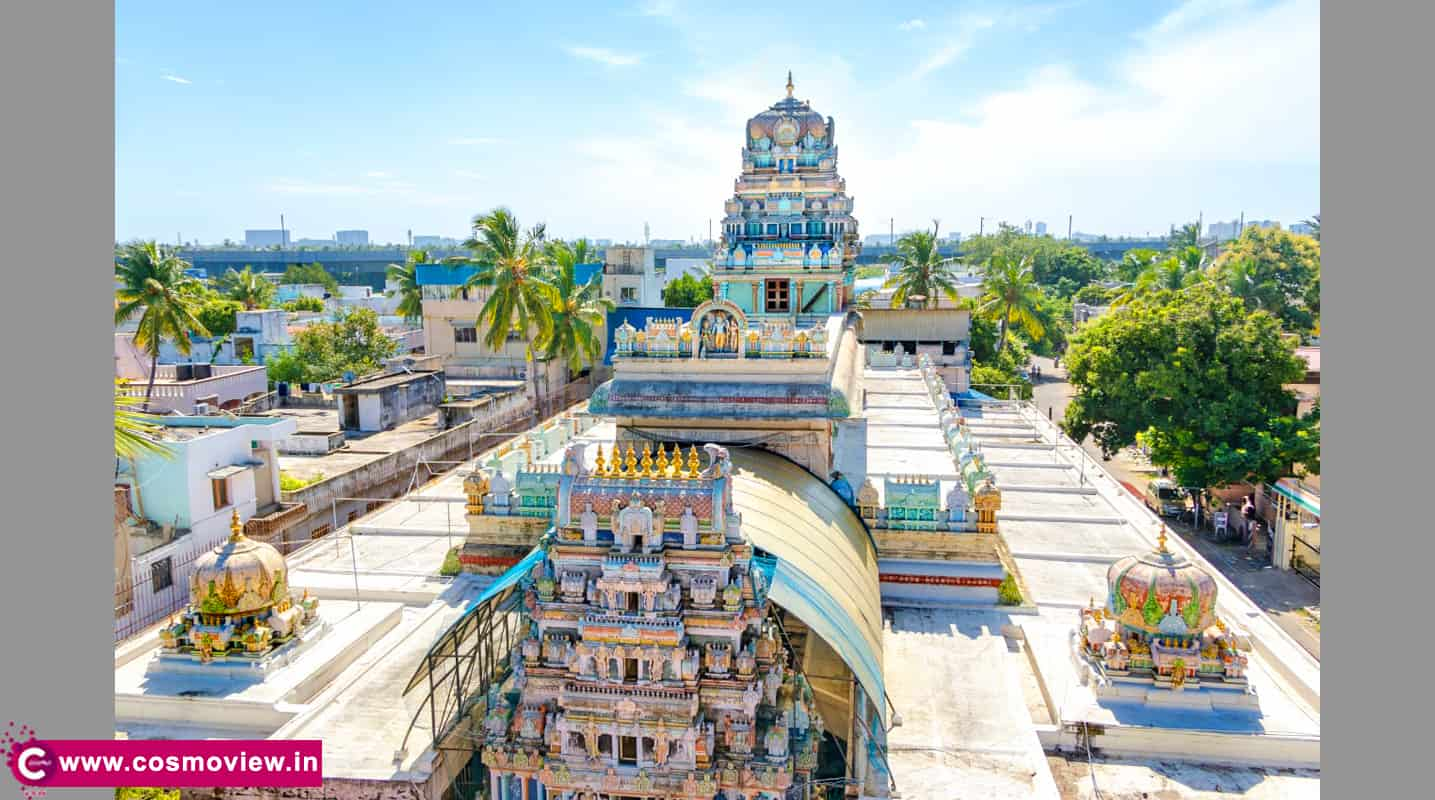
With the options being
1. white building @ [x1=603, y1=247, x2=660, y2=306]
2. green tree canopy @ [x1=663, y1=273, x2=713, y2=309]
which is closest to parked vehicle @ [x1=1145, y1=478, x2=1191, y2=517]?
green tree canopy @ [x1=663, y1=273, x2=713, y2=309]

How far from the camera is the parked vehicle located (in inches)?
1244

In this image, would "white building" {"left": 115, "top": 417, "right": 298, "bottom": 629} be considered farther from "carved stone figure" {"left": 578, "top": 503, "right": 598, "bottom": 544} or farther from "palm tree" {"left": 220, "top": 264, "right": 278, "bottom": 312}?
"palm tree" {"left": 220, "top": 264, "right": 278, "bottom": 312}

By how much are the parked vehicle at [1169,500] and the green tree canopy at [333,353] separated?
1502 inches

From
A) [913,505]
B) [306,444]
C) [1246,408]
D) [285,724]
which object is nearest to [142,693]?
[285,724]

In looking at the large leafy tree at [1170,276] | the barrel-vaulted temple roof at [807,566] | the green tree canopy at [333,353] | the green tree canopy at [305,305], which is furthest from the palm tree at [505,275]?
the green tree canopy at [305,305]

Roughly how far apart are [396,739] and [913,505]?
1034 cm

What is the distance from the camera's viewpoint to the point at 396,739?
497 inches

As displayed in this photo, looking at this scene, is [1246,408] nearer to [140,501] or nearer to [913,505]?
[913,505]

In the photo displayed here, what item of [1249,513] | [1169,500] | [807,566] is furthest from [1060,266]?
[807,566]

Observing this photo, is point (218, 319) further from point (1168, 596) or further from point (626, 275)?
point (1168, 596)

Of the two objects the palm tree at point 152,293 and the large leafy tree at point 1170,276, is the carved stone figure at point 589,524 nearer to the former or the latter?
the palm tree at point 152,293

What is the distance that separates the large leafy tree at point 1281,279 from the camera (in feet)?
146

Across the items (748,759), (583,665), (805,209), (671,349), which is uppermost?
(805,209)

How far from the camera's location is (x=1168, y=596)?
1338cm
